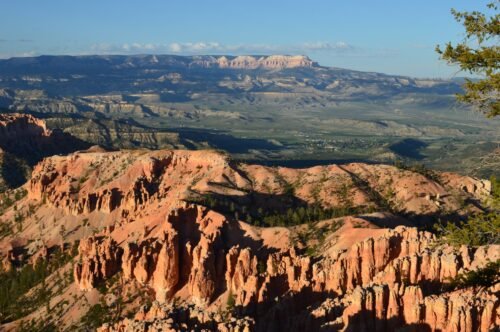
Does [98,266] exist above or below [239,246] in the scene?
below

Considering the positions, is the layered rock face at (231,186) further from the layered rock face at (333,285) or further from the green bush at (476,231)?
the green bush at (476,231)

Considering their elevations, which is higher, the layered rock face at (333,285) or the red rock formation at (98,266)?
the layered rock face at (333,285)

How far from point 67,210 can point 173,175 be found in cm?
2381

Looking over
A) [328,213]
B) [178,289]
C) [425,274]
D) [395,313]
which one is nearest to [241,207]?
[328,213]

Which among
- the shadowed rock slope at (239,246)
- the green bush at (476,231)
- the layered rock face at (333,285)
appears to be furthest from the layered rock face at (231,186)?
the green bush at (476,231)

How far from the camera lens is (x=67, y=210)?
138 metres

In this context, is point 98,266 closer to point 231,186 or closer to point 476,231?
point 231,186

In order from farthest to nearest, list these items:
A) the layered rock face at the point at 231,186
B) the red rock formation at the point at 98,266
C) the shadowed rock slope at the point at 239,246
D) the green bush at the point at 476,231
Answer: the layered rock face at the point at 231,186 → the red rock formation at the point at 98,266 → the shadowed rock slope at the point at 239,246 → the green bush at the point at 476,231

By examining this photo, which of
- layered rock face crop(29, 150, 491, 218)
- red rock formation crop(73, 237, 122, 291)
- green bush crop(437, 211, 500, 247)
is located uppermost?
green bush crop(437, 211, 500, 247)

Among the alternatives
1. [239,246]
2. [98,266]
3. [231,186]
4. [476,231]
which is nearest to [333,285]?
[239,246]

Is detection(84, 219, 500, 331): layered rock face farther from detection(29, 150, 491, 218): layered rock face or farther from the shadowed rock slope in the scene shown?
detection(29, 150, 491, 218): layered rock face

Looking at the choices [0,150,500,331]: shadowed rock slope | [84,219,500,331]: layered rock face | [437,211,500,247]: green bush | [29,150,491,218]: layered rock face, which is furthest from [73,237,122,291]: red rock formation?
[437,211,500,247]: green bush

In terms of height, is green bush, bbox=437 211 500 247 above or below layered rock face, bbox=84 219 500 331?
above

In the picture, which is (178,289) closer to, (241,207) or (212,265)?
(212,265)
